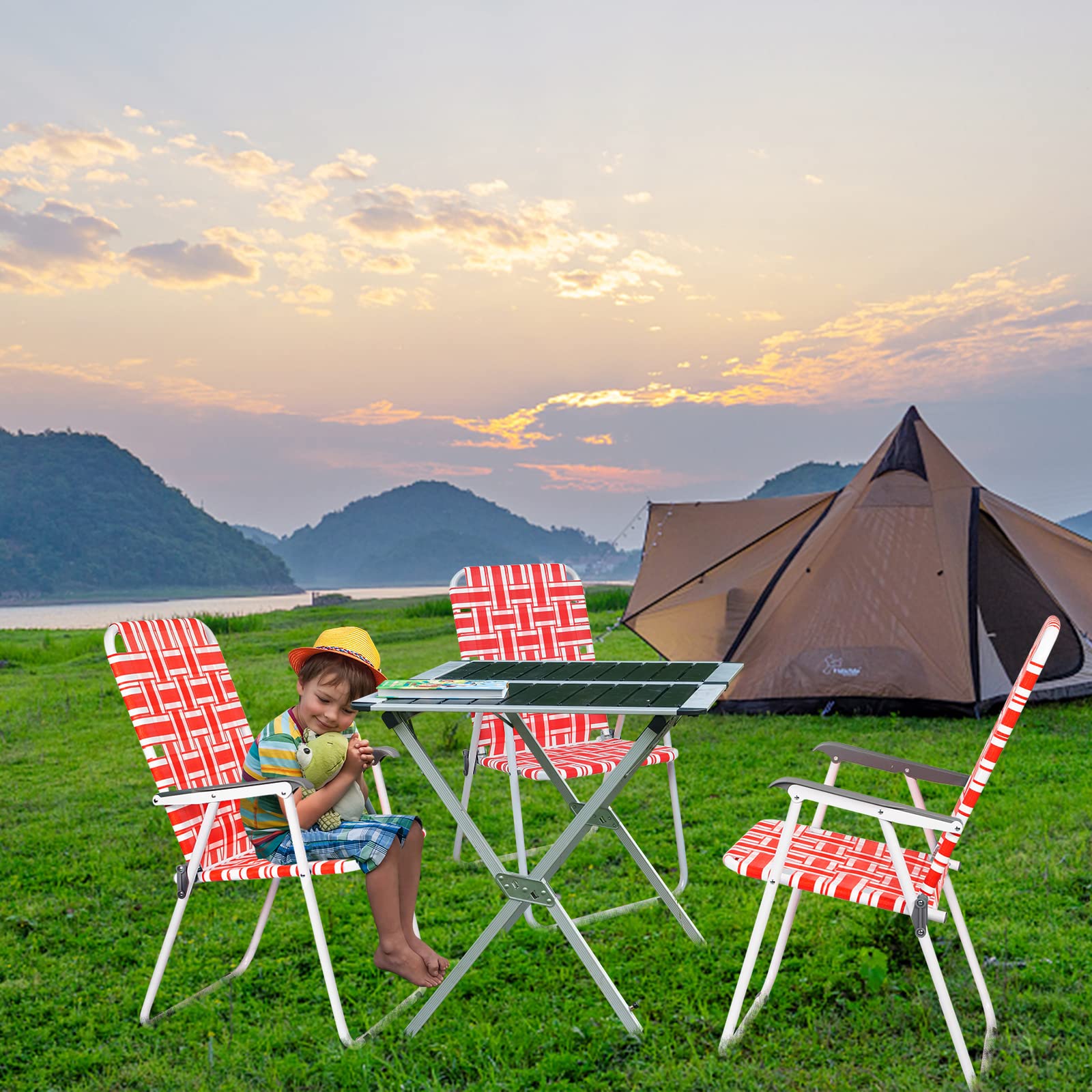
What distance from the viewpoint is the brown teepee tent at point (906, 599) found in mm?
6715

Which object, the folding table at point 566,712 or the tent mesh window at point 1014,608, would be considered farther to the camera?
the tent mesh window at point 1014,608

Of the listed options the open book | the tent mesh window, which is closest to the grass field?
Result: the open book

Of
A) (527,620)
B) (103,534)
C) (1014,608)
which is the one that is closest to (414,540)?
(103,534)

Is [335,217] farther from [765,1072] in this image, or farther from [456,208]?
[765,1072]

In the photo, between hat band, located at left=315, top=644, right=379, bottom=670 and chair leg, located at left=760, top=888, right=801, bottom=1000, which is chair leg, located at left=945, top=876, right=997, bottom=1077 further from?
hat band, located at left=315, top=644, right=379, bottom=670

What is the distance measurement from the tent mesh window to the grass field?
1.84 meters

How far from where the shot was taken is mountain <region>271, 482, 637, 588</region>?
408 ft

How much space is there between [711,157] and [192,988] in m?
9.84

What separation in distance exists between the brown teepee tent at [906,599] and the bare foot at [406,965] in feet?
15.5

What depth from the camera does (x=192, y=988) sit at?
2.98 metres

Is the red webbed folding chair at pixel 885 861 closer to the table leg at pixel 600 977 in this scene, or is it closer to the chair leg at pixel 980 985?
the chair leg at pixel 980 985

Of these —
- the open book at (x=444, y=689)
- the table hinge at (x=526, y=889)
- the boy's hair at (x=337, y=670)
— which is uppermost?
the boy's hair at (x=337, y=670)

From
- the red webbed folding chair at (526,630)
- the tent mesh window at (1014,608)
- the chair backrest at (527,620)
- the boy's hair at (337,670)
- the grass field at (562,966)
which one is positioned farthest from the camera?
the tent mesh window at (1014,608)

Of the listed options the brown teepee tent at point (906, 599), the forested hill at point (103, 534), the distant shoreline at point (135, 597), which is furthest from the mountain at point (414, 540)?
the brown teepee tent at point (906, 599)
